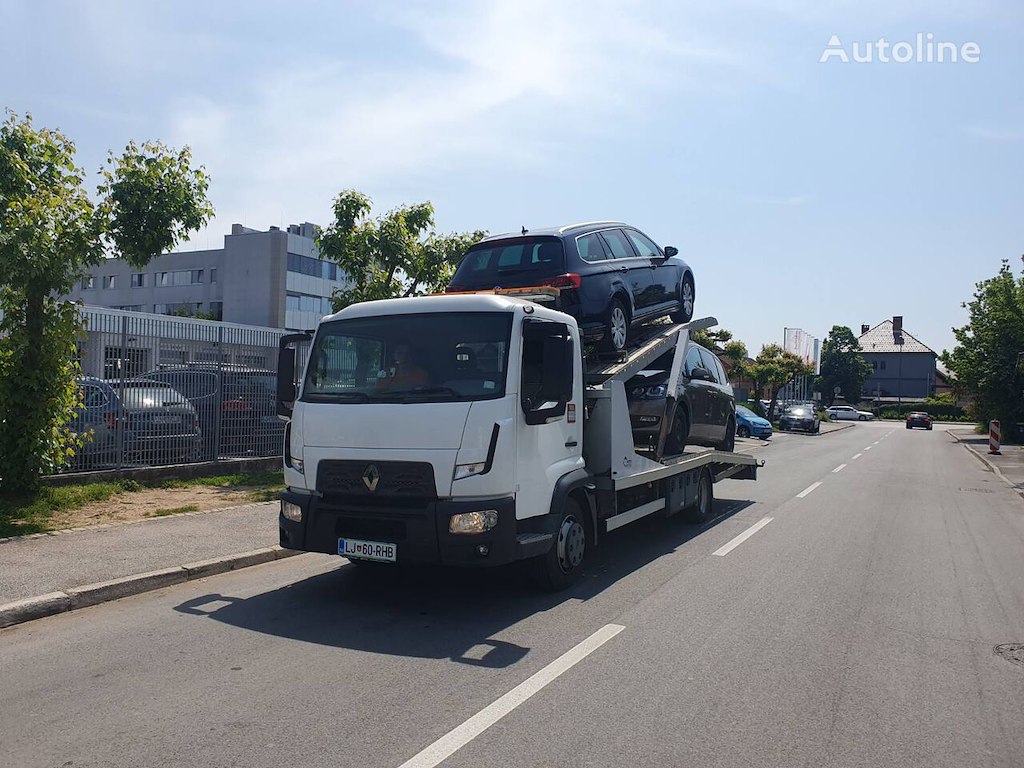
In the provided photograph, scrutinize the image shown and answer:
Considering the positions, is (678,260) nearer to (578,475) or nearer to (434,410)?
(578,475)

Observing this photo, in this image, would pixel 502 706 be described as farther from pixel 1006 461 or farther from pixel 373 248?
pixel 1006 461

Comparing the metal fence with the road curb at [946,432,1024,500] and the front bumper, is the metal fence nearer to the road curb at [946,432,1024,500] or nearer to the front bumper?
the front bumper

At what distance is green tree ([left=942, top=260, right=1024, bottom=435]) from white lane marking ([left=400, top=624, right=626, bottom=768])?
3861 centimetres

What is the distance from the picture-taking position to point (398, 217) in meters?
15.7

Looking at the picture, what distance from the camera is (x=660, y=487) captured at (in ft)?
29.8

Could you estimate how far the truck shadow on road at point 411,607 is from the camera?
17.8ft

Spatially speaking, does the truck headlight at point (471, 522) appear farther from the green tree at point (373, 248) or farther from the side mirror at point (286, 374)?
the green tree at point (373, 248)

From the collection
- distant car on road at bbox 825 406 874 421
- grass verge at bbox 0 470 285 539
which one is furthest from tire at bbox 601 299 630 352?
distant car on road at bbox 825 406 874 421

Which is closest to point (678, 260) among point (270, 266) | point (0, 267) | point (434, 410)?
point (434, 410)

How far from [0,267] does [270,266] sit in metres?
58.3

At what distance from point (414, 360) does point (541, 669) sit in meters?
2.59

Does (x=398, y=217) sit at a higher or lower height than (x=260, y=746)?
higher

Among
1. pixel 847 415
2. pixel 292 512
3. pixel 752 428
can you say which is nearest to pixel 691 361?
pixel 292 512

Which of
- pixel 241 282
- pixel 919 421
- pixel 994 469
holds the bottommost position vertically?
pixel 994 469
